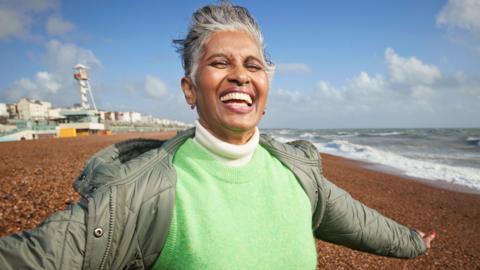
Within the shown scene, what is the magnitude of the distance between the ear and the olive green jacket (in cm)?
23

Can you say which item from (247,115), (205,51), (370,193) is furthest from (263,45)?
(370,193)

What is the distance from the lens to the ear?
6.25ft

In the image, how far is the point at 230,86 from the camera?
5.70 ft

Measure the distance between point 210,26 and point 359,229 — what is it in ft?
6.34

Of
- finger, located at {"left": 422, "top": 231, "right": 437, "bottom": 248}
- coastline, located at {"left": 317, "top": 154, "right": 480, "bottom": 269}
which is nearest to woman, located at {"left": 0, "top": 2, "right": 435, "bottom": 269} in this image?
finger, located at {"left": 422, "top": 231, "right": 437, "bottom": 248}

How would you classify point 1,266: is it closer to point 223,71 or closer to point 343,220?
point 223,71

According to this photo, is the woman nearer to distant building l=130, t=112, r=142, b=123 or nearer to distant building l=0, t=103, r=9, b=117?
distant building l=0, t=103, r=9, b=117

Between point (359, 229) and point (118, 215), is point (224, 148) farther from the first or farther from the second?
point (359, 229)

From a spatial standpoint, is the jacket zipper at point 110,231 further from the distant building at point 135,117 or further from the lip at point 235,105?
the distant building at point 135,117

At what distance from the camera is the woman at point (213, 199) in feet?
4.14

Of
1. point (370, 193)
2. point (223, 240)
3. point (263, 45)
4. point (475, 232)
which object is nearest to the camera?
point (223, 240)

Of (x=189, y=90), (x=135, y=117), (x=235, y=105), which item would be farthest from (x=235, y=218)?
(x=135, y=117)

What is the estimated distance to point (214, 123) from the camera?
1.75 meters

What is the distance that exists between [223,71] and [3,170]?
1115 cm
